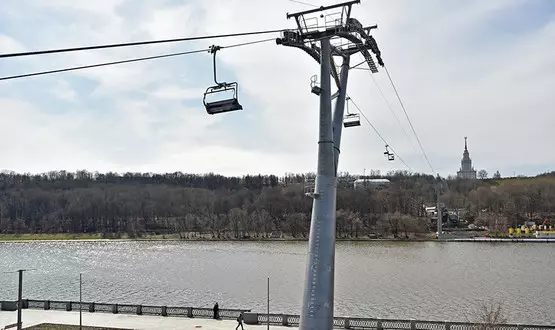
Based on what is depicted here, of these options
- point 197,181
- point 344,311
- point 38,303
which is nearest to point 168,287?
point 38,303

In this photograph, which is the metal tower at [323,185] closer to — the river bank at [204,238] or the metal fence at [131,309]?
the metal fence at [131,309]

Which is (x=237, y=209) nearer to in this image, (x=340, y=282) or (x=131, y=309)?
(x=340, y=282)

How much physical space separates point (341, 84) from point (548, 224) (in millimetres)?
120290

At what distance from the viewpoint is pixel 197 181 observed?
189 metres

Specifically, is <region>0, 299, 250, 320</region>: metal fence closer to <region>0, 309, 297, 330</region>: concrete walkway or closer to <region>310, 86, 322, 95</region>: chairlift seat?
<region>0, 309, 297, 330</region>: concrete walkway

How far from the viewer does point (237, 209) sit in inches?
4545

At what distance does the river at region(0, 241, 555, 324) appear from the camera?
99.2 ft

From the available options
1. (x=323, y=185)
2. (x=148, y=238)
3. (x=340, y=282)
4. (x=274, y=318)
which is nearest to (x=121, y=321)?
(x=274, y=318)

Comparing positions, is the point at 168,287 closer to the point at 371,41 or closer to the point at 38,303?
the point at 38,303

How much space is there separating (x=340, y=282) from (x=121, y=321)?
2022 centimetres

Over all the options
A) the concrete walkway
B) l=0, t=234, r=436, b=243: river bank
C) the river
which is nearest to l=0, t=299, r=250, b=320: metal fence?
the concrete walkway

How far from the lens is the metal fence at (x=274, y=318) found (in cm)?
2041

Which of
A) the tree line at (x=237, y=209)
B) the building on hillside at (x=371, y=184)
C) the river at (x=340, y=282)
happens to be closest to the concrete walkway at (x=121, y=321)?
the river at (x=340, y=282)

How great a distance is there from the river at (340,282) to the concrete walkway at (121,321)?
7.55m
